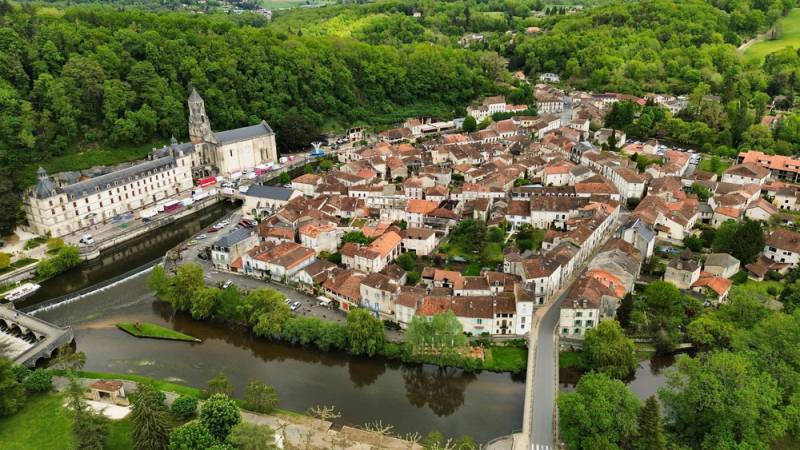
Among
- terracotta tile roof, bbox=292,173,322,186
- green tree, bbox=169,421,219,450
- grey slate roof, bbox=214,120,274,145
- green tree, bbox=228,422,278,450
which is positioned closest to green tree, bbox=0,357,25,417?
green tree, bbox=169,421,219,450

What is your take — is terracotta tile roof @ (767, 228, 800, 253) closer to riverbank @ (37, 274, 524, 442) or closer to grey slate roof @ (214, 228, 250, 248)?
riverbank @ (37, 274, 524, 442)

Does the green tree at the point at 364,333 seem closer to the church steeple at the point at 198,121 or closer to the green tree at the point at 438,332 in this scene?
the green tree at the point at 438,332

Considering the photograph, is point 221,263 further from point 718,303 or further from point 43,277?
point 718,303

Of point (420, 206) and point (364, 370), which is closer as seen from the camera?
point (364, 370)

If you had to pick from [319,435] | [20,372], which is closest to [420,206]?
[319,435]

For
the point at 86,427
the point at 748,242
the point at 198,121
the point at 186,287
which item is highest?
the point at 198,121

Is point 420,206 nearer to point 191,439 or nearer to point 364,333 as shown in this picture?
point 364,333
